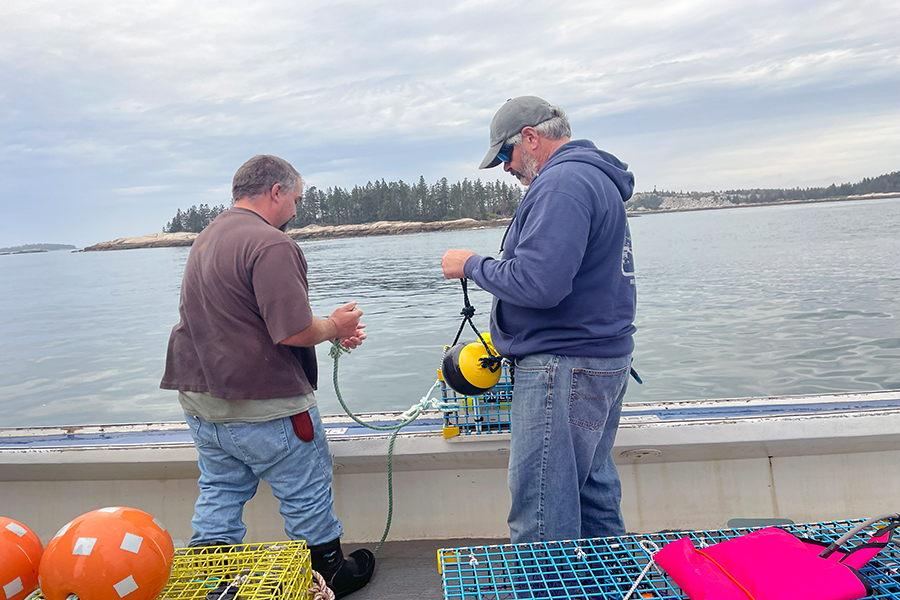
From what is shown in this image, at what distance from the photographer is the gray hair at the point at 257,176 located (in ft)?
7.73

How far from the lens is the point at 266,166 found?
237 centimetres

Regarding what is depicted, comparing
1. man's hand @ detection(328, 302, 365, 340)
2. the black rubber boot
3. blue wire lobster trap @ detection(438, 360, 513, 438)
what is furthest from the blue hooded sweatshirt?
the black rubber boot

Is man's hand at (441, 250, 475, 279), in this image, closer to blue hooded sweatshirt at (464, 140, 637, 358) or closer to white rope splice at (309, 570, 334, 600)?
blue hooded sweatshirt at (464, 140, 637, 358)

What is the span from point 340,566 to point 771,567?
170cm

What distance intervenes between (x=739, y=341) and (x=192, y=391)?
28.4 ft

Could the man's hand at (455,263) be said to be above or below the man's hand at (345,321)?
above

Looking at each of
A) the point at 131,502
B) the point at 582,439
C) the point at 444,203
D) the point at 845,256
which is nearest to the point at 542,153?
the point at 582,439

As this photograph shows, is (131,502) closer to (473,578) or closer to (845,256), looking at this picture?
(473,578)

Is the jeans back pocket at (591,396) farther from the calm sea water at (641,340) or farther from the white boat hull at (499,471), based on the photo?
the calm sea water at (641,340)

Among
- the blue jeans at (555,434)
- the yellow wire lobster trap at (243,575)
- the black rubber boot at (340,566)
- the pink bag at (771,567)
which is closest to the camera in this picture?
the pink bag at (771,567)

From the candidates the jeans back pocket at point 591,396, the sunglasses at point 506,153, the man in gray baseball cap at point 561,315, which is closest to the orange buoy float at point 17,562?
the man in gray baseball cap at point 561,315

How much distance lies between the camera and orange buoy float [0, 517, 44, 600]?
1514mm

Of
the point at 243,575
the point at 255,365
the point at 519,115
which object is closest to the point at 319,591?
the point at 243,575

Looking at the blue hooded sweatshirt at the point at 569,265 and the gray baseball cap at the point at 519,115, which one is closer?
the blue hooded sweatshirt at the point at 569,265
